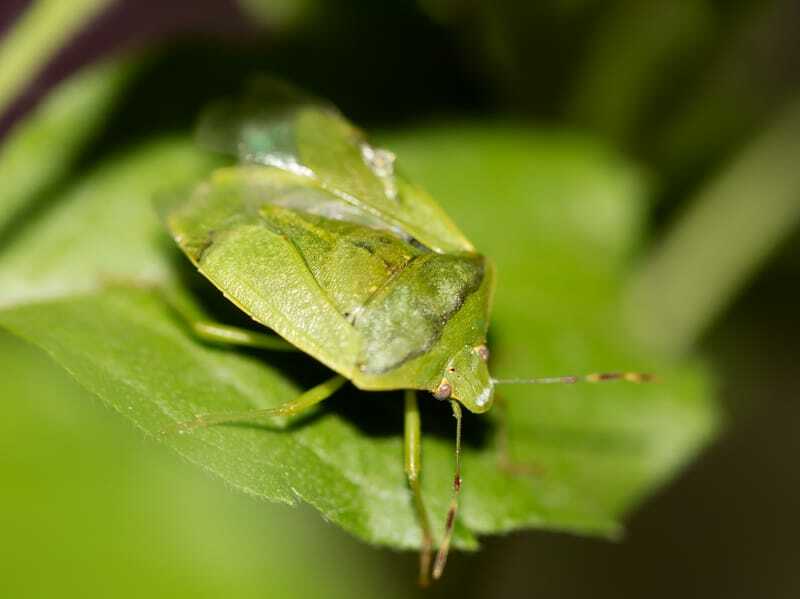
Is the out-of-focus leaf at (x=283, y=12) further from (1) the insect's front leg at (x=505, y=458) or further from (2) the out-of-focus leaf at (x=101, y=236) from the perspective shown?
(1) the insect's front leg at (x=505, y=458)

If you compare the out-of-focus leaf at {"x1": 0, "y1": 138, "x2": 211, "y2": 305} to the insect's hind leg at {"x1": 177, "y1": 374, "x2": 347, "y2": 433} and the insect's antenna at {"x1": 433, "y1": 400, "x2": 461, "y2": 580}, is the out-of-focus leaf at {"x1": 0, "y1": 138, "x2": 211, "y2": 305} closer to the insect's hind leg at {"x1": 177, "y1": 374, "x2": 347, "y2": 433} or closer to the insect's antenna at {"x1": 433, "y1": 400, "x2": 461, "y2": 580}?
the insect's hind leg at {"x1": 177, "y1": 374, "x2": 347, "y2": 433}

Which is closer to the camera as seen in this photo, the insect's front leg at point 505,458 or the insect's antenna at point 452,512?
the insect's antenna at point 452,512

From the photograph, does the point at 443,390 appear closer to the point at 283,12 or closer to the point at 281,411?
the point at 281,411

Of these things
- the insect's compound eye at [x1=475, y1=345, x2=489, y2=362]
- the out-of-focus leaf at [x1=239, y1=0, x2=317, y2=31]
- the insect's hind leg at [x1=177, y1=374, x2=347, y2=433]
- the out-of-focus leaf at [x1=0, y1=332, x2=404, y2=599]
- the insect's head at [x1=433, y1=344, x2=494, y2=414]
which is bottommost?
the out-of-focus leaf at [x1=0, y1=332, x2=404, y2=599]

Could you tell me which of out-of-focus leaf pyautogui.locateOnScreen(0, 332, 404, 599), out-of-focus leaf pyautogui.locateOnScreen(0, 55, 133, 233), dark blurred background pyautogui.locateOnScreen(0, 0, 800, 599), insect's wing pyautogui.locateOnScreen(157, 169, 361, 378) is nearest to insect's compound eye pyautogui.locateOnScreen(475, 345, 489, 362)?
insect's wing pyautogui.locateOnScreen(157, 169, 361, 378)

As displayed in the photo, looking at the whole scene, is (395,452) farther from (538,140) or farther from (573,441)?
(538,140)

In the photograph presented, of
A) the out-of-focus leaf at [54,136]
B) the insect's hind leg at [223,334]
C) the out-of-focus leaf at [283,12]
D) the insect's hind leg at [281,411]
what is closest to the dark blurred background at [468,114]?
the out-of-focus leaf at [283,12]

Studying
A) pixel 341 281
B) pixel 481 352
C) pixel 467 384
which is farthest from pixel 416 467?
pixel 341 281

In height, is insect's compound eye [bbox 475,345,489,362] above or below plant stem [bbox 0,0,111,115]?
below
